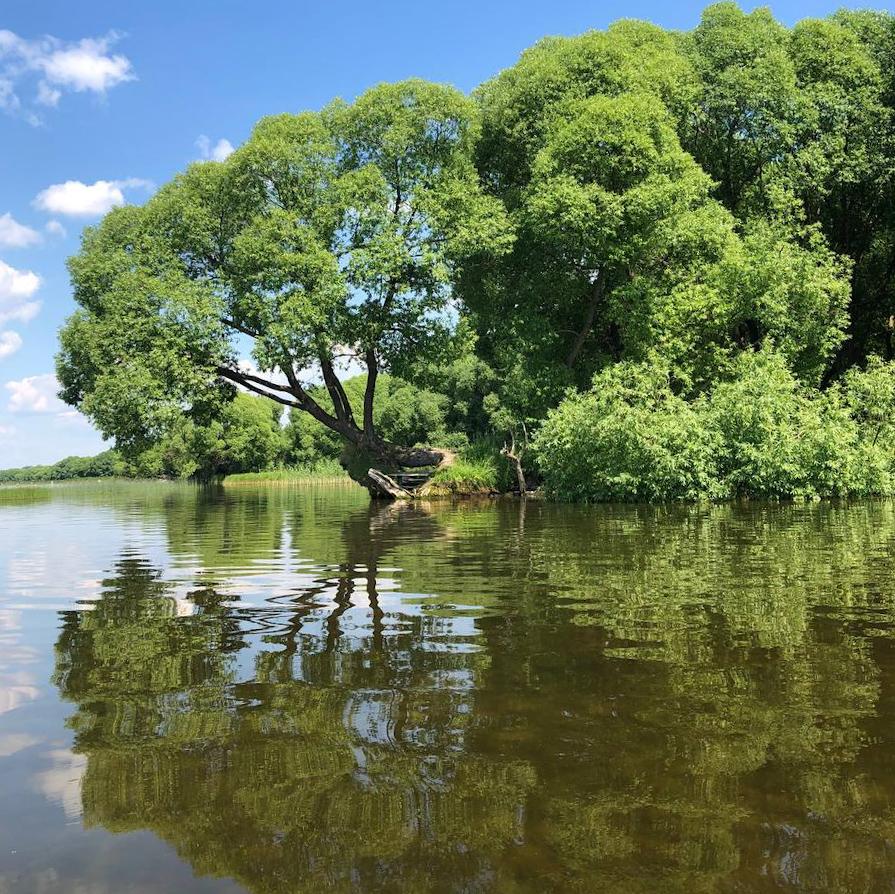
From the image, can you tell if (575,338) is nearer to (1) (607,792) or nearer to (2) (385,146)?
(2) (385,146)

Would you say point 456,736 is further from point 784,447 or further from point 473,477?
point 473,477

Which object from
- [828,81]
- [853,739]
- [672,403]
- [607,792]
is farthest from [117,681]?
[828,81]

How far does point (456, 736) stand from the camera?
368cm

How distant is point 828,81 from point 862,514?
2271 centimetres

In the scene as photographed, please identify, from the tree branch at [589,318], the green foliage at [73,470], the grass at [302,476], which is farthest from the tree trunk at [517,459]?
the green foliage at [73,470]

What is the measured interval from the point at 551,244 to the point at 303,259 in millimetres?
9431

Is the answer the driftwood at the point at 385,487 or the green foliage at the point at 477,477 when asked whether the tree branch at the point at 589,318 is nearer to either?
the green foliage at the point at 477,477

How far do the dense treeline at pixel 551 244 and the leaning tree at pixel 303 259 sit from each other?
0.34 feet

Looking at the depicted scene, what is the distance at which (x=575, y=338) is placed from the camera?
3138 cm

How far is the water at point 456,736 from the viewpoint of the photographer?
2.61 metres

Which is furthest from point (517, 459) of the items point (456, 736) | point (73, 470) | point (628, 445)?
point (73, 470)

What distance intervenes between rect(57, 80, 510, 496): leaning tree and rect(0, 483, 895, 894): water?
66.5 feet

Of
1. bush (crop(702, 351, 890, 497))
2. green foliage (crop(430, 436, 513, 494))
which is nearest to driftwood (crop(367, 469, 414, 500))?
green foliage (crop(430, 436, 513, 494))

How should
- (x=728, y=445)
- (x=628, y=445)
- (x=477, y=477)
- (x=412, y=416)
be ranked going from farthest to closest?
(x=412, y=416) < (x=477, y=477) < (x=728, y=445) < (x=628, y=445)
